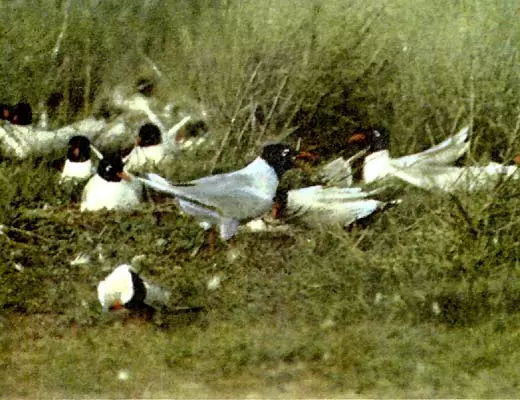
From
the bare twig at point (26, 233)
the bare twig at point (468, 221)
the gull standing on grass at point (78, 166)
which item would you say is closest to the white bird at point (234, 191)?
the gull standing on grass at point (78, 166)

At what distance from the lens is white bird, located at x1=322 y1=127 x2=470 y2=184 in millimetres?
2318

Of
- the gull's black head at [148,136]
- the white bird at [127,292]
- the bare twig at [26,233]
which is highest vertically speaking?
the gull's black head at [148,136]

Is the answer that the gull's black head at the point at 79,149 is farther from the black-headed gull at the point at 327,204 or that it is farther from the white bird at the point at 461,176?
the white bird at the point at 461,176

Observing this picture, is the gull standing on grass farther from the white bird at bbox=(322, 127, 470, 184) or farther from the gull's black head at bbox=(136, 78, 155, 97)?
the white bird at bbox=(322, 127, 470, 184)

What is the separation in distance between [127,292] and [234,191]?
0.91 ft

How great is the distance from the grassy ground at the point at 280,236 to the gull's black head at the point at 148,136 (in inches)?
2.6

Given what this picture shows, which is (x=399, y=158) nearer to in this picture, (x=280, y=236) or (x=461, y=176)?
(x=461, y=176)

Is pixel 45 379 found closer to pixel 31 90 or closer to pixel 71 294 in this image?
→ pixel 71 294

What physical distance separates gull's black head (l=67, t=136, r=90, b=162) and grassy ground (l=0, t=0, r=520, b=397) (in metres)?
0.04

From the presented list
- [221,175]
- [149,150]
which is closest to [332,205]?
[221,175]

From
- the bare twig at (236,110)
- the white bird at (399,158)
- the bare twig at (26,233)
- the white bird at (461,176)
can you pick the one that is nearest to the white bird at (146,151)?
the bare twig at (236,110)

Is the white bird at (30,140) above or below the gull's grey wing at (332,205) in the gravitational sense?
above

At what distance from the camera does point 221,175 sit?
231 centimetres

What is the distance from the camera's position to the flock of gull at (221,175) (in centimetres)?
230
